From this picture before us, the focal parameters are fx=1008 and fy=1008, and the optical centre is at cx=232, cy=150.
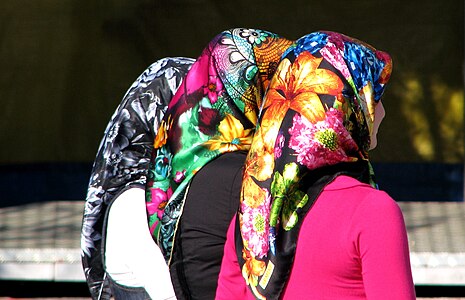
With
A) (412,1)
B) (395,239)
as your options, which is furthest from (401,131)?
(395,239)

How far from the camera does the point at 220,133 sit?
2.87m

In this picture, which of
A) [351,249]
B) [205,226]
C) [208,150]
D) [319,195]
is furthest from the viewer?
[208,150]

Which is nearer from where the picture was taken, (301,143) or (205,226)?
(301,143)

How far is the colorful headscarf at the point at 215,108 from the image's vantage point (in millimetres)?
2846

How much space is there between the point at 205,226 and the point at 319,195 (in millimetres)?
603

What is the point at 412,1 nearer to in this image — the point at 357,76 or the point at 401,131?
the point at 401,131

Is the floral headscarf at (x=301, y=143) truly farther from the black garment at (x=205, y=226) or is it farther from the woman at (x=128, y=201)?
the woman at (x=128, y=201)

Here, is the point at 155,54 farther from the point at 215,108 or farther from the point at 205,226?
the point at 205,226

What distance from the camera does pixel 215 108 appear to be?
2879 mm

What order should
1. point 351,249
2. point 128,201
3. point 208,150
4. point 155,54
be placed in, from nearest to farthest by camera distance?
point 351,249, point 208,150, point 128,201, point 155,54

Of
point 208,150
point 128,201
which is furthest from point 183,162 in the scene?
point 128,201

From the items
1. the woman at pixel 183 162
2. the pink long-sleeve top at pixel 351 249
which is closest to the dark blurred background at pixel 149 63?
the woman at pixel 183 162

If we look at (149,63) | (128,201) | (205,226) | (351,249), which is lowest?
(149,63)

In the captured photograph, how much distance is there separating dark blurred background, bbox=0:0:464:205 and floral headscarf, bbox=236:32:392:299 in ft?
27.7
